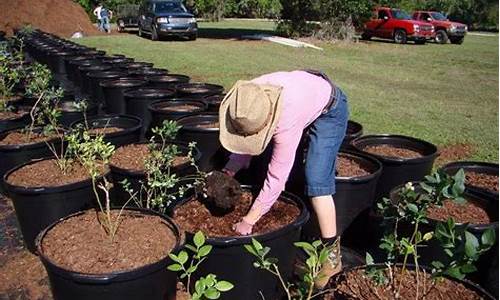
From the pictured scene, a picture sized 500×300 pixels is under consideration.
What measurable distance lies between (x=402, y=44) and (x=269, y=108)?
1756cm

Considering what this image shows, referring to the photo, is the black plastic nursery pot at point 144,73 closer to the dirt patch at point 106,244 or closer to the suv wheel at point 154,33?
the dirt patch at point 106,244

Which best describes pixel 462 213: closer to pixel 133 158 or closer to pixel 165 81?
pixel 133 158

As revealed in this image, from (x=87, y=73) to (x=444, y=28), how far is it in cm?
1635

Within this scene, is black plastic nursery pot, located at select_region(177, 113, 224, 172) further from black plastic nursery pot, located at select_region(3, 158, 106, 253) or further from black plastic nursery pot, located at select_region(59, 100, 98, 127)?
black plastic nursery pot, located at select_region(59, 100, 98, 127)

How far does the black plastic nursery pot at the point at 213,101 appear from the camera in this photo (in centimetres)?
474

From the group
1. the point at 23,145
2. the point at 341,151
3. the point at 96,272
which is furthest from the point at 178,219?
the point at 23,145

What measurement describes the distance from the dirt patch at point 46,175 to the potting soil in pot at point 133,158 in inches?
7.9

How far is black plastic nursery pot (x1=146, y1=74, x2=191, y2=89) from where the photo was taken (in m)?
5.79

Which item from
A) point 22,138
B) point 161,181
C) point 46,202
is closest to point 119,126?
point 22,138

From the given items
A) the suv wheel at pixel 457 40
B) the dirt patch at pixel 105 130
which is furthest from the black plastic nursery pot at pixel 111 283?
the suv wheel at pixel 457 40

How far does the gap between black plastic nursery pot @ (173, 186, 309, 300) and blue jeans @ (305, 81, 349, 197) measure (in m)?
0.19

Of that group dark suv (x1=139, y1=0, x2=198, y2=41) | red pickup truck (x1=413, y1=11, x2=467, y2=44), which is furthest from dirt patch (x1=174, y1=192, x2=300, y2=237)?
red pickup truck (x1=413, y1=11, x2=467, y2=44)

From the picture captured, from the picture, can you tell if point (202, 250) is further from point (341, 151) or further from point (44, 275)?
point (341, 151)

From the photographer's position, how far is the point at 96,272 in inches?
77.5
